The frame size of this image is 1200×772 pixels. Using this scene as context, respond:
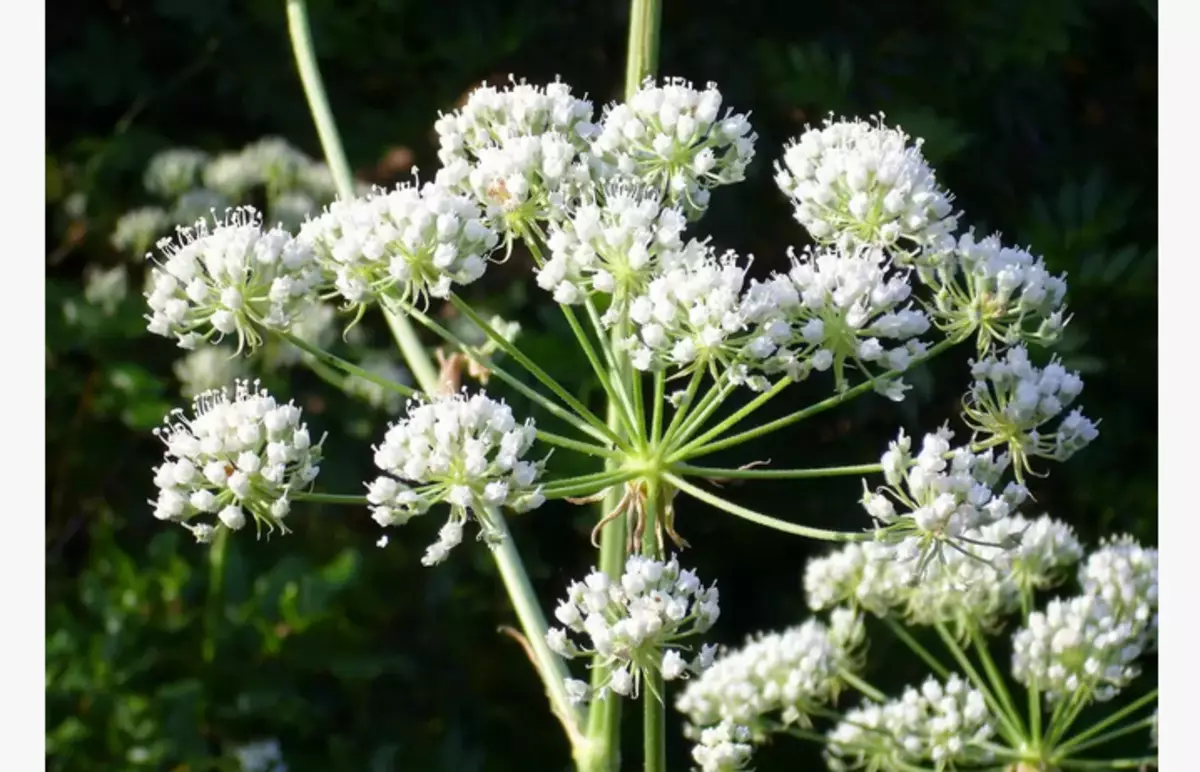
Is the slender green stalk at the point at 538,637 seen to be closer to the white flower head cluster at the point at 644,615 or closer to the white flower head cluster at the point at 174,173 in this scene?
the white flower head cluster at the point at 644,615

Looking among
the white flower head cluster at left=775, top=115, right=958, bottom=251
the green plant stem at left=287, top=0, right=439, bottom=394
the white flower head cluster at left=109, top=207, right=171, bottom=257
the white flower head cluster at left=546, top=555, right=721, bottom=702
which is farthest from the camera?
the white flower head cluster at left=109, top=207, right=171, bottom=257

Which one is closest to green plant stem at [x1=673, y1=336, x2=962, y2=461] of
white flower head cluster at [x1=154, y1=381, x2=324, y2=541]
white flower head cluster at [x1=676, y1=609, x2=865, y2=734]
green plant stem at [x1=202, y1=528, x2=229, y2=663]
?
white flower head cluster at [x1=154, y1=381, x2=324, y2=541]

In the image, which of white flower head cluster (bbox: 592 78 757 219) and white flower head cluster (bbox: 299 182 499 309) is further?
white flower head cluster (bbox: 592 78 757 219)

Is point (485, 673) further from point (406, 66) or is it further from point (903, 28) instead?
point (903, 28)

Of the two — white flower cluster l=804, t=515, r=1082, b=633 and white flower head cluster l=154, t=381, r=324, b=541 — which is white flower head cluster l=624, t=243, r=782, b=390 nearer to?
white flower head cluster l=154, t=381, r=324, b=541

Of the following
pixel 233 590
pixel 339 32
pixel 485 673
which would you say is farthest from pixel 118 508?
pixel 339 32

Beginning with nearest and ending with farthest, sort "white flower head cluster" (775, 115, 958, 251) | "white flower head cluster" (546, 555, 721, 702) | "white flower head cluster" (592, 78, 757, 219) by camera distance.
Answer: "white flower head cluster" (546, 555, 721, 702)
"white flower head cluster" (775, 115, 958, 251)
"white flower head cluster" (592, 78, 757, 219)
